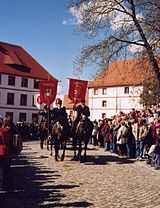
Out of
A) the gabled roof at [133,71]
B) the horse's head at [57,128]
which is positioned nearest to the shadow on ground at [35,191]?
the horse's head at [57,128]

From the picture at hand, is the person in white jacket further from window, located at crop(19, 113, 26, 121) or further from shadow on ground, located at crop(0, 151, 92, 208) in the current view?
window, located at crop(19, 113, 26, 121)

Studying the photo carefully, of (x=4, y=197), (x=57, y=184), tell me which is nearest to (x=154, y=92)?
(x=57, y=184)

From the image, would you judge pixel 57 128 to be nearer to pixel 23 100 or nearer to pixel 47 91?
pixel 47 91

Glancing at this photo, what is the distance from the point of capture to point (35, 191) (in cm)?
946

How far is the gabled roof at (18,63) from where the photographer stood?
201 feet

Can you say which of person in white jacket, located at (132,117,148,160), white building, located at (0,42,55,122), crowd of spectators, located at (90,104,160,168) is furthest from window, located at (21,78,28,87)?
person in white jacket, located at (132,117,148,160)

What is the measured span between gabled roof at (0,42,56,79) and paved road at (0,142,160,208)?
4601 cm

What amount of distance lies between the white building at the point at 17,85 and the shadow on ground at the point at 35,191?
46302 millimetres

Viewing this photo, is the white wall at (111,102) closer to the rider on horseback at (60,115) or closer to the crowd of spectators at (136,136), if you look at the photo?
the crowd of spectators at (136,136)

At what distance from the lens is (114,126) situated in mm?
21062

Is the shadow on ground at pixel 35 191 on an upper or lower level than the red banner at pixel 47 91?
lower

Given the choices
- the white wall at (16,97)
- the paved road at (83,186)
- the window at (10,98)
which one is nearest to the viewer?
the paved road at (83,186)

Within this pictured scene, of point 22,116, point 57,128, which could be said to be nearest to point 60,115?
point 57,128

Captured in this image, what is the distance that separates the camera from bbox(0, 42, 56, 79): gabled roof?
61.3m
